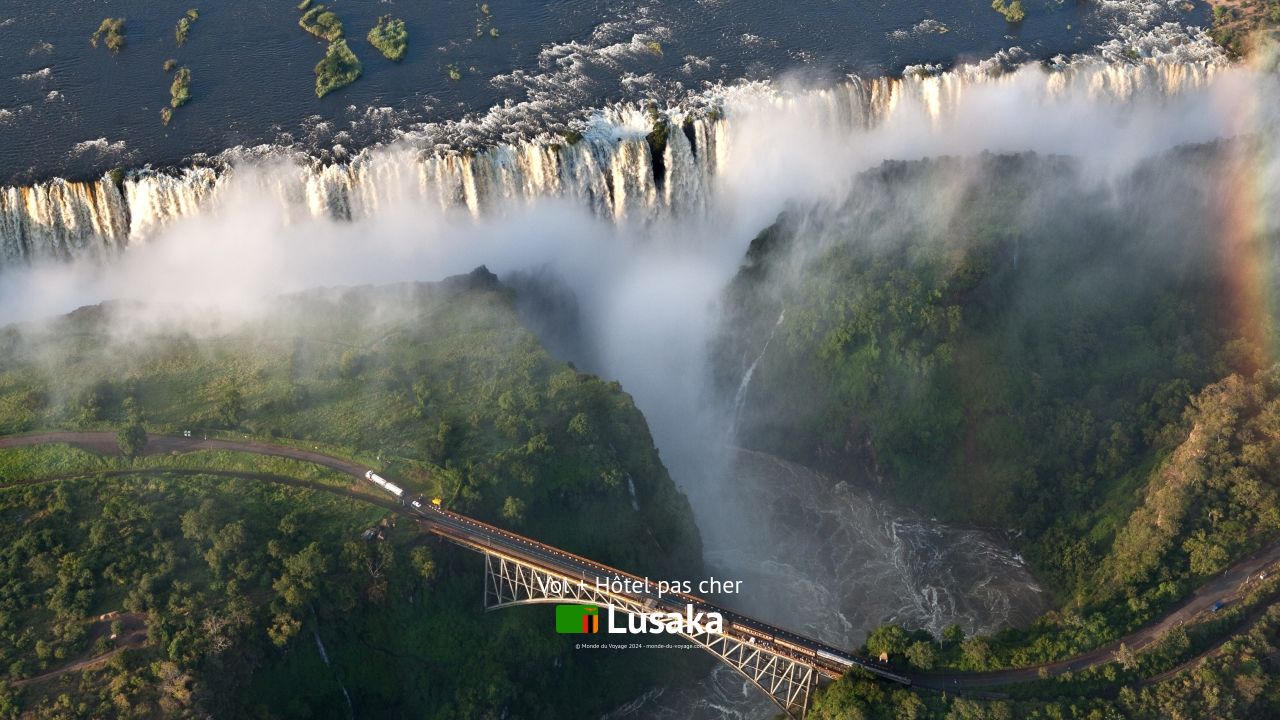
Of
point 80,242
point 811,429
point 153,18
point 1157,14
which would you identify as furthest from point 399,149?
point 1157,14

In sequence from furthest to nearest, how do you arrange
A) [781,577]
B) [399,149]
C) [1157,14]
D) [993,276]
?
[1157,14]
[399,149]
[993,276]
[781,577]

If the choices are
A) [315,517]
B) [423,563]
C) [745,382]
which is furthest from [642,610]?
[745,382]

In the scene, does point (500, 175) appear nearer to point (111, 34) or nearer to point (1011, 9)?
point (111, 34)

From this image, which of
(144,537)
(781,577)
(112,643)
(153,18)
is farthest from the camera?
(153,18)

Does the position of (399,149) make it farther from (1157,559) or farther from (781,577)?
(1157,559)

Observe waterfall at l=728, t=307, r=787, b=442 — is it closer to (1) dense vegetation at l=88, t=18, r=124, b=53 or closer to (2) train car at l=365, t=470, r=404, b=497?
(2) train car at l=365, t=470, r=404, b=497

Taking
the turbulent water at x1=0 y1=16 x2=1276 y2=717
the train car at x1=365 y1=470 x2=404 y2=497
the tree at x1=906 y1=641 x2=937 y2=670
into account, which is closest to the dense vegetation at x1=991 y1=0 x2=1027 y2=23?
the turbulent water at x1=0 y1=16 x2=1276 y2=717

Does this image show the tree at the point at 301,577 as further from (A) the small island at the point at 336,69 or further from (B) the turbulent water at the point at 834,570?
(A) the small island at the point at 336,69

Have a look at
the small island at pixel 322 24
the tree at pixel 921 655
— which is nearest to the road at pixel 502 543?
the tree at pixel 921 655
